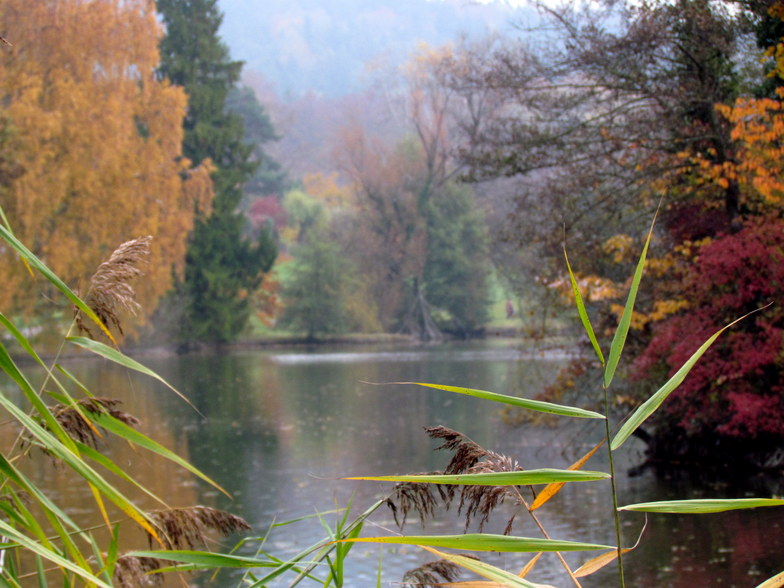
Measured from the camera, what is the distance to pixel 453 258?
43281 millimetres

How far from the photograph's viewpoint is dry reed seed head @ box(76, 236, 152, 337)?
255 centimetres

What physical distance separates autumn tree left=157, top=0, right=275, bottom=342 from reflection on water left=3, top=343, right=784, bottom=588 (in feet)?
32.3

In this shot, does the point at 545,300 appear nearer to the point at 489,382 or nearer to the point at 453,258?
the point at 489,382

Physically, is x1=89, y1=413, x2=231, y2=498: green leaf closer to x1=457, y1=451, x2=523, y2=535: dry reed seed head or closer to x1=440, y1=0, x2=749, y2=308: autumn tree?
x1=457, y1=451, x2=523, y2=535: dry reed seed head

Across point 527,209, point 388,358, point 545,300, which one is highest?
point 527,209

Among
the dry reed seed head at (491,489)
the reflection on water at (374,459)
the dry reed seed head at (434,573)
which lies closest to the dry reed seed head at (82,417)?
the reflection on water at (374,459)

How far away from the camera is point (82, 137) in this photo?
2528cm

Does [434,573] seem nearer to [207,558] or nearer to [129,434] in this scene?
[207,558]

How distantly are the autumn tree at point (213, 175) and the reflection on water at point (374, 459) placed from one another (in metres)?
9.84

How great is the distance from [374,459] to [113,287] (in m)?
11.3

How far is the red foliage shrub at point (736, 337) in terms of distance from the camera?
946 cm

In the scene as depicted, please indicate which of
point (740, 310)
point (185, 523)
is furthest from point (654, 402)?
point (740, 310)

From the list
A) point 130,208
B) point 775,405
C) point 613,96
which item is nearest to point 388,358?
point 130,208

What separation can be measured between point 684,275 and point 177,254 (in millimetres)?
21723
